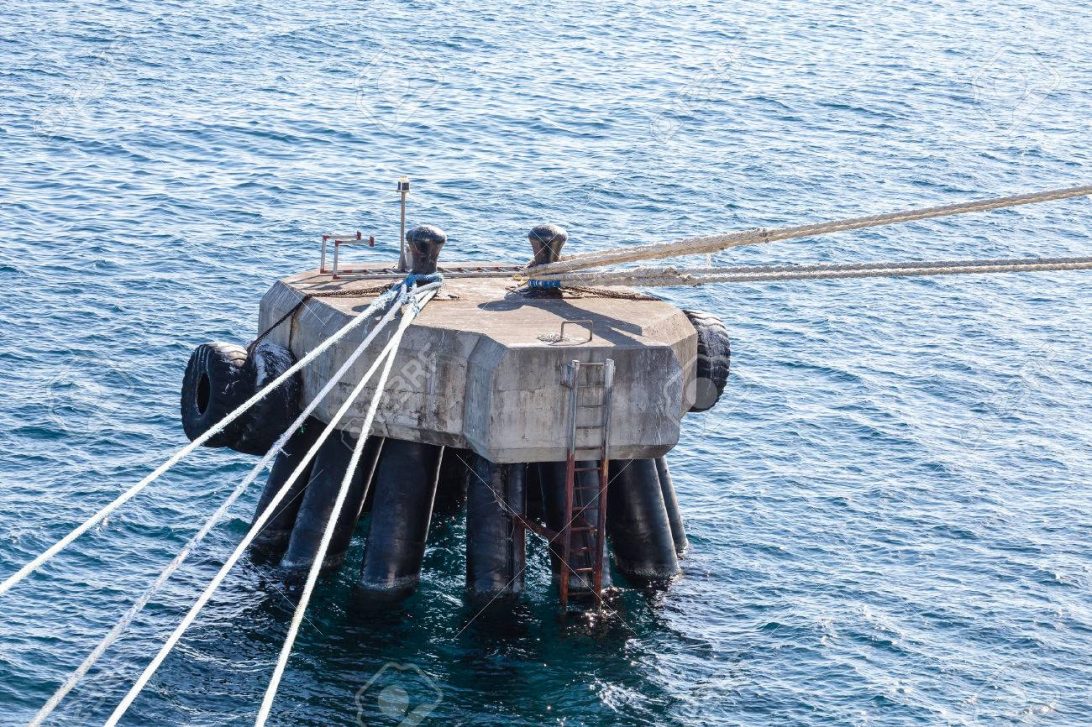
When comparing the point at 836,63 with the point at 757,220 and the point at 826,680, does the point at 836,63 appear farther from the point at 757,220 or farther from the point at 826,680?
the point at 826,680

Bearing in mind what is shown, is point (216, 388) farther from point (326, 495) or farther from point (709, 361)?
point (709, 361)

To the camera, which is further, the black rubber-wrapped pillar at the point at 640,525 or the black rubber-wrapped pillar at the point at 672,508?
the black rubber-wrapped pillar at the point at 672,508

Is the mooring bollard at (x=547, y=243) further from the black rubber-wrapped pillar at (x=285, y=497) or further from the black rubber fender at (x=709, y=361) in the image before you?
the black rubber-wrapped pillar at (x=285, y=497)

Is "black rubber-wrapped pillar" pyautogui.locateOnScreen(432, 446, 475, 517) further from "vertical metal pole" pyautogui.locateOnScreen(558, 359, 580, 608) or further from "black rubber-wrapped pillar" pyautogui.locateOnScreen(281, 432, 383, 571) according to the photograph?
"vertical metal pole" pyautogui.locateOnScreen(558, 359, 580, 608)

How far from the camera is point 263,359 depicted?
33625 millimetres

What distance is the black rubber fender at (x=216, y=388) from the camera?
33312 millimetres

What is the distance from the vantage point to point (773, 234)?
32.5m

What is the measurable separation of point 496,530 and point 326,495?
12.7 feet

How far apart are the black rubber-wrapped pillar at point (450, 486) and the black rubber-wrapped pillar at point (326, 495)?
3.59m

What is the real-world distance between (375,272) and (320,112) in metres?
39.6

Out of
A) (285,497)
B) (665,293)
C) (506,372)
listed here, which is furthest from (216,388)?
(665,293)

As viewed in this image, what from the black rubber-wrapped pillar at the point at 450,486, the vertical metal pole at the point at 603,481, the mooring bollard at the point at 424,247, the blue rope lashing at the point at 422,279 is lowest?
the black rubber-wrapped pillar at the point at 450,486

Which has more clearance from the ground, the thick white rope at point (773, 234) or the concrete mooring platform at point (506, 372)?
the thick white rope at point (773, 234)

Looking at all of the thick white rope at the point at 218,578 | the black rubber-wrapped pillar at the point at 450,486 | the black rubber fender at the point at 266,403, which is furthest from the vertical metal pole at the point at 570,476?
the black rubber fender at the point at 266,403
